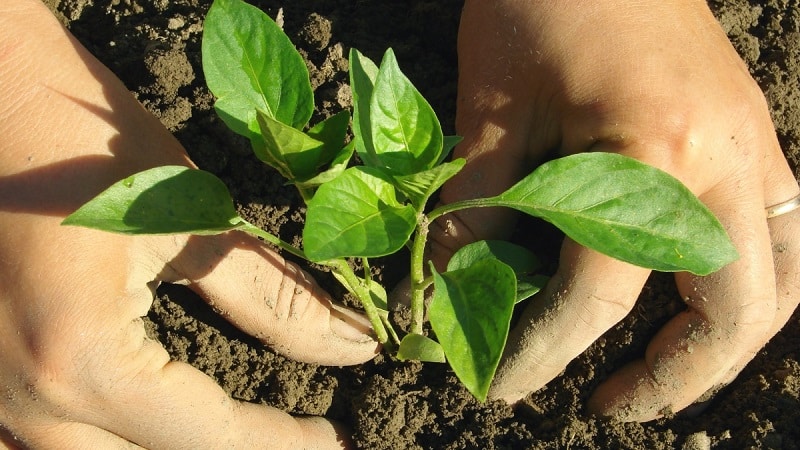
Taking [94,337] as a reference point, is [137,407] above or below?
below

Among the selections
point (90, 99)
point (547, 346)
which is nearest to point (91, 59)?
point (90, 99)

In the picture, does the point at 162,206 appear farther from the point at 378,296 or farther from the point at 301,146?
the point at 378,296

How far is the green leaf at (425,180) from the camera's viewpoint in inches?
47.9

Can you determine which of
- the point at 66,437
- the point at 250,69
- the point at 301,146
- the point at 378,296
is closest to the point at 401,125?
the point at 301,146

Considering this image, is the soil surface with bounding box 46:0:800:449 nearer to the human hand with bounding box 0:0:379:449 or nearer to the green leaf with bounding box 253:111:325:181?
the human hand with bounding box 0:0:379:449

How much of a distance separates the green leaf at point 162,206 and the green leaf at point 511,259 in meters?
0.50

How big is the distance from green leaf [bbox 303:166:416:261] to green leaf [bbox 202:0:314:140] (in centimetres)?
22

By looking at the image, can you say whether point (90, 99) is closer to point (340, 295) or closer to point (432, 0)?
point (340, 295)

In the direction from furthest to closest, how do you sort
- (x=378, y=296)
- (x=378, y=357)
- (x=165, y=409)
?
1. (x=378, y=357)
2. (x=378, y=296)
3. (x=165, y=409)

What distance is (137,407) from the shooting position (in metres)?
1.58

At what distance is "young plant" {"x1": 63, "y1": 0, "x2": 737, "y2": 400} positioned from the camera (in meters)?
1.27

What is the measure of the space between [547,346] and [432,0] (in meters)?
1.08

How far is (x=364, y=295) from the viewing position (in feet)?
5.37

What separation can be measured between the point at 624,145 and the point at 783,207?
2.01ft
